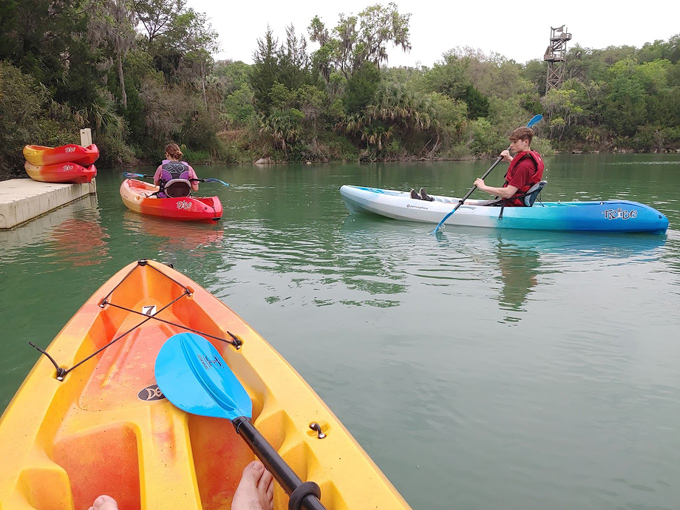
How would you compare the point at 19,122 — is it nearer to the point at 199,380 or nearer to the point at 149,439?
the point at 199,380

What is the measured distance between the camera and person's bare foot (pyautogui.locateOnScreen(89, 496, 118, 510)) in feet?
5.79

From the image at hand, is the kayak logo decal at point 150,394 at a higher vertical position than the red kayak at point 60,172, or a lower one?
lower

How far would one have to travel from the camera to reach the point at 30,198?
8969 mm

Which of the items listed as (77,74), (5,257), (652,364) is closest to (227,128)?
(77,74)

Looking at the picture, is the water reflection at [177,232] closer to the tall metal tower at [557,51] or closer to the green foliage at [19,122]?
the green foliage at [19,122]

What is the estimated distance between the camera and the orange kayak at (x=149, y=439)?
174 cm

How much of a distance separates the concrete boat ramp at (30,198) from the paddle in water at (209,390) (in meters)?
7.05

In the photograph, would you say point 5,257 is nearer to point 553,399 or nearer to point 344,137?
point 553,399

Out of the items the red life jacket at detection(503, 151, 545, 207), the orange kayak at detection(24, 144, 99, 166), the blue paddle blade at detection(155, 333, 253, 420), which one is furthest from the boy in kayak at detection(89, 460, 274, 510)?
the orange kayak at detection(24, 144, 99, 166)

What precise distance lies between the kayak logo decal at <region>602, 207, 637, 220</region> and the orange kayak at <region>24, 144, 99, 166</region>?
10.9m

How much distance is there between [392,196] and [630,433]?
683 centimetres

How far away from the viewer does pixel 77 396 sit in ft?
8.00

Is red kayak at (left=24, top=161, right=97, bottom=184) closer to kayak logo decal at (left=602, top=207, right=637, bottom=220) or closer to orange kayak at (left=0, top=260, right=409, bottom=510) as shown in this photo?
orange kayak at (left=0, top=260, right=409, bottom=510)

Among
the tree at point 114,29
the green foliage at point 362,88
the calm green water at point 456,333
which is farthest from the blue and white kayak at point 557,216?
the green foliage at point 362,88
